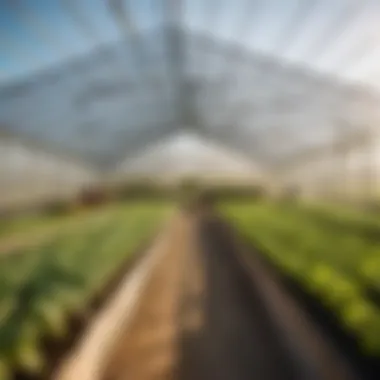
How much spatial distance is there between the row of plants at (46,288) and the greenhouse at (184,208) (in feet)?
0.04

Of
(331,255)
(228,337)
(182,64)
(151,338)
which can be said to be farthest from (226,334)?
(182,64)

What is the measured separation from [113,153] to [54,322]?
29.7ft

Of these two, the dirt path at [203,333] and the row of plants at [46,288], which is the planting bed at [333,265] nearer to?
the dirt path at [203,333]

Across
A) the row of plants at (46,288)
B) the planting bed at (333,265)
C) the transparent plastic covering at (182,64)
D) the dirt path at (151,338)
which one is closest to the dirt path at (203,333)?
the dirt path at (151,338)

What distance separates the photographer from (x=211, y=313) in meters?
4.20

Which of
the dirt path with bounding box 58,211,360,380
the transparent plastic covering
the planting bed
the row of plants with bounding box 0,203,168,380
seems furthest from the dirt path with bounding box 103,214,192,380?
the transparent plastic covering

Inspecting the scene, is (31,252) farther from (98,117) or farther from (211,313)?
(98,117)

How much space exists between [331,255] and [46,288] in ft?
7.58

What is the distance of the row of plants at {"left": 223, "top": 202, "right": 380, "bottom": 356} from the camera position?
11.6ft

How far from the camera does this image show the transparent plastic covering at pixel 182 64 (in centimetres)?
407

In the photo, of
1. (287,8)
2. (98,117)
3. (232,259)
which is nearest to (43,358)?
(287,8)

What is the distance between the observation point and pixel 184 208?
8766mm

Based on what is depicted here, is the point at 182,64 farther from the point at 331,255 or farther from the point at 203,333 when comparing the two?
the point at 203,333

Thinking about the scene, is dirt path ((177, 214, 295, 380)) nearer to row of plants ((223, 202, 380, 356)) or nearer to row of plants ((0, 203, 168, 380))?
row of plants ((223, 202, 380, 356))
